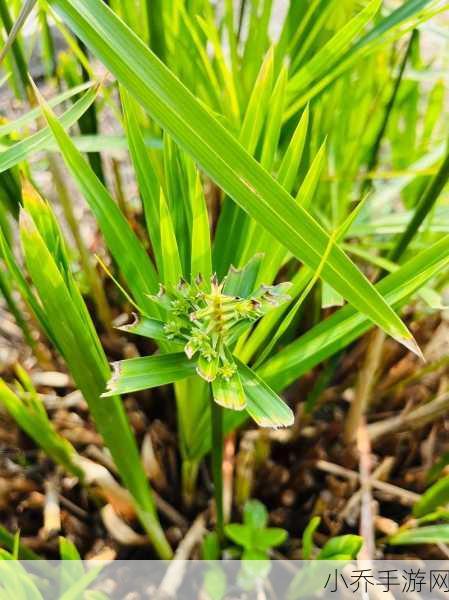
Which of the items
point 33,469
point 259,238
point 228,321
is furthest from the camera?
point 33,469

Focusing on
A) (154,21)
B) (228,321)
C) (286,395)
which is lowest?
(228,321)

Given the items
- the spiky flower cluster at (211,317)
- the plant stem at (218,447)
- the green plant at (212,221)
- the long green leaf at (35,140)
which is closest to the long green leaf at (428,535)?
the green plant at (212,221)

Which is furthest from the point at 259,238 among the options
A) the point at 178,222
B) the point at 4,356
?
the point at 4,356

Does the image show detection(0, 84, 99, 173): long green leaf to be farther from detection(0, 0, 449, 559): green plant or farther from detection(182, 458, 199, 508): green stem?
detection(182, 458, 199, 508): green stem

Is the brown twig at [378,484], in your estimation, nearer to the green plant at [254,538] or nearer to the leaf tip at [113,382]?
the green plant at [254,538]

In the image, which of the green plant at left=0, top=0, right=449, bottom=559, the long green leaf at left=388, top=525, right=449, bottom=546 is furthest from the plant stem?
the long green leaf at left=388, top=525, right=449, bottom=546

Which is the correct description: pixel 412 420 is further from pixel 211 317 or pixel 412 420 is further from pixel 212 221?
pixel 211 317

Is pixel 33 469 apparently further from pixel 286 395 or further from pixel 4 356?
pixel 286 395

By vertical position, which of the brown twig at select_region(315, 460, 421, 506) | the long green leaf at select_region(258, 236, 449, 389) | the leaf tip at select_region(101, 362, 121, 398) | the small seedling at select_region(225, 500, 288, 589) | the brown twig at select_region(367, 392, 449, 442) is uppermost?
the brown twig at select_region(367, 392, 449, 442)
